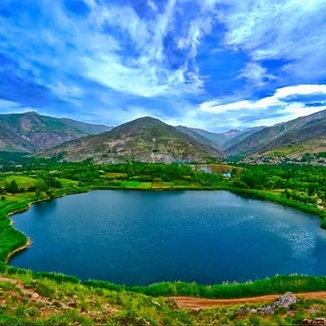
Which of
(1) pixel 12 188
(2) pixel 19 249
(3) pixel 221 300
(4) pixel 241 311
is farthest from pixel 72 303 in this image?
A: (1) pixel 12 188

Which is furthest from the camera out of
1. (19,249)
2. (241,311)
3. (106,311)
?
(19,249)

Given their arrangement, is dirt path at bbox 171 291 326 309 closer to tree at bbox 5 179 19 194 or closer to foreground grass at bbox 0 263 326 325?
foreground grass at bbox 0 263 326 325

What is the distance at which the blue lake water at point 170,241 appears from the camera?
41219 mm

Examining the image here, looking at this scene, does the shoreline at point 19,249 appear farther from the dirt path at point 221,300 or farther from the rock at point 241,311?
the rock at point 241,311

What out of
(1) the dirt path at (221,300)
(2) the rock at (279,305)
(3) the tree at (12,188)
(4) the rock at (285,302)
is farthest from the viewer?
(3) the tree at (12,188)

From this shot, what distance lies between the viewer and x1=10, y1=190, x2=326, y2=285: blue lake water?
41.2 metres

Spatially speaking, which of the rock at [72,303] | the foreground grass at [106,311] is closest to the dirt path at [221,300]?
the foreground grass at [106,311]

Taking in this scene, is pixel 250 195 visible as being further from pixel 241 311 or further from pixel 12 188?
pixel 241 311

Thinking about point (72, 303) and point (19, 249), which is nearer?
point (72, 303)

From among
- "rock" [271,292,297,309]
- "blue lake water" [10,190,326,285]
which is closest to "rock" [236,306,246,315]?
"rock" [271,292,297,309]

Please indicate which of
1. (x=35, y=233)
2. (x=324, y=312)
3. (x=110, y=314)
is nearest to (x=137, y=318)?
(x=110, y=314)

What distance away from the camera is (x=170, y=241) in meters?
53.5

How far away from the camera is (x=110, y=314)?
20.3 m

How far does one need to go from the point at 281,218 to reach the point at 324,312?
53.3 m
